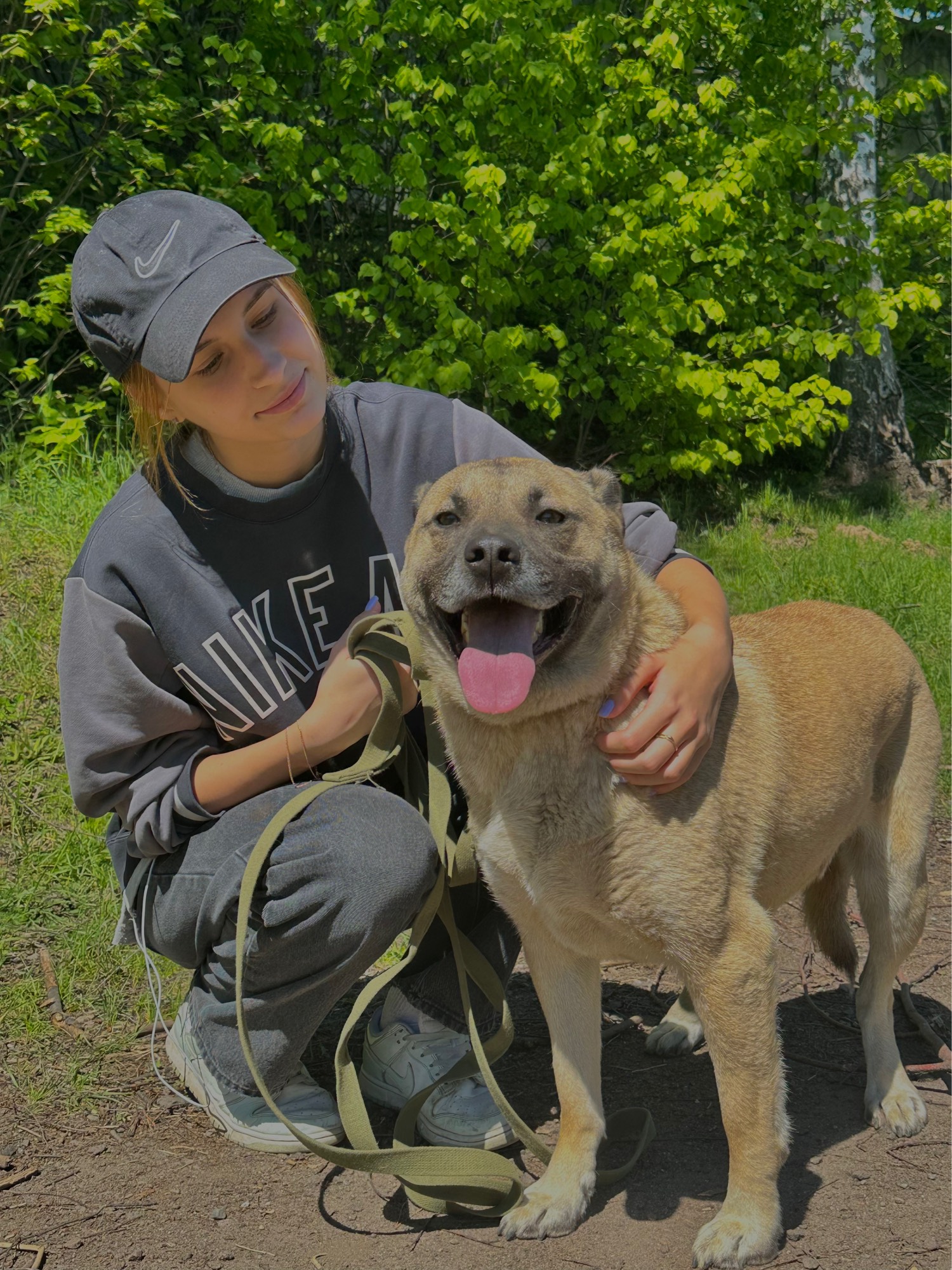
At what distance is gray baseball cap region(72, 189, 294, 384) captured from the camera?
2.56m

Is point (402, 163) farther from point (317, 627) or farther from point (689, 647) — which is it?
point (689, 647)

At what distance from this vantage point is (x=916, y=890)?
3031mm

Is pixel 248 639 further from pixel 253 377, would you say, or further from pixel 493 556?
pixel 493 556

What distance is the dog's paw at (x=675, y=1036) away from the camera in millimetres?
3297

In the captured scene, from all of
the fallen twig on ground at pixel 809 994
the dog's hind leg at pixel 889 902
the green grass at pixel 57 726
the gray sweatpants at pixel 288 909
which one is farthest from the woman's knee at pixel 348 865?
the fallen twig on ground at pixel 809 994

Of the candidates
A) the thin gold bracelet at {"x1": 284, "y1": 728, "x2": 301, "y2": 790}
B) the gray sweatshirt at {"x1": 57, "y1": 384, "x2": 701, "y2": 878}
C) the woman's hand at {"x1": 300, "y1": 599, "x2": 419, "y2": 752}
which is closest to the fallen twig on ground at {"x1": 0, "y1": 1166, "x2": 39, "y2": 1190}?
the gray sweatshirt at {"x1": 57, "y1": 384, "x2": 701, "y2": 878}

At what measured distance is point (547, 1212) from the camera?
2.55m

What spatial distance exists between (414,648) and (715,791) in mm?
722

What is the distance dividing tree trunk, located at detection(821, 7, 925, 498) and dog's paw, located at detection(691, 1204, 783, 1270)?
26.6 ft

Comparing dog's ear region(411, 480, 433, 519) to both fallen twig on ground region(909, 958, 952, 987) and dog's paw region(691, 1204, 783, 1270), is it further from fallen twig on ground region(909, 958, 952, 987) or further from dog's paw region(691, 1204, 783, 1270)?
fallen twig on ground region(909, 958, 952, 987)

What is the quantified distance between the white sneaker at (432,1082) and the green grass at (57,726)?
0.65m

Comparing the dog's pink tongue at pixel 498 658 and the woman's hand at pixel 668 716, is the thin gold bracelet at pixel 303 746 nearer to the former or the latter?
the dog's pink tongue at pixel 498 658

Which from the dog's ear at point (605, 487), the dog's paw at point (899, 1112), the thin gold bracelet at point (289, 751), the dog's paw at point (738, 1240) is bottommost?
the dog's paw at point (899, 1112)

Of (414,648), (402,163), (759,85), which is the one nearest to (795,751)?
(414,648)
